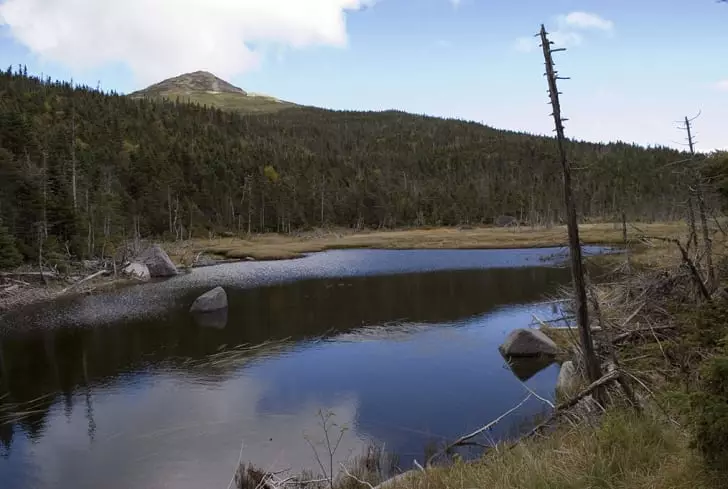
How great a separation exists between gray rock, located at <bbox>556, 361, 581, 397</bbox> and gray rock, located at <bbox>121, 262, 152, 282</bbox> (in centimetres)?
4000

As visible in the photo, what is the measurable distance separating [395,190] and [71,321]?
112 meters

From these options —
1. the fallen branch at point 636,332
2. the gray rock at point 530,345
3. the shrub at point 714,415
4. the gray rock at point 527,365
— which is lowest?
the gray rock at point 527,365

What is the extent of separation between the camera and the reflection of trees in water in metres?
20.8

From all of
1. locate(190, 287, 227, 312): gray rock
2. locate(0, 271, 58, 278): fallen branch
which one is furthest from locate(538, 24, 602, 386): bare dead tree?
locate(0, 271, 58, 278): fallen branch

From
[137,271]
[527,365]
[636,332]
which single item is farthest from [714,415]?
[137,271]

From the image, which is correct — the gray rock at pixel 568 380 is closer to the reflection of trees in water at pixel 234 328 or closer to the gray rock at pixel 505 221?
the reflection of trees in water at pixel 234 328

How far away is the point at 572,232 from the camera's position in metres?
12.4

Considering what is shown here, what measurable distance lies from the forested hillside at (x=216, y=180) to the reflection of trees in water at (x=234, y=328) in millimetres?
18343

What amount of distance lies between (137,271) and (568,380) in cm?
4290

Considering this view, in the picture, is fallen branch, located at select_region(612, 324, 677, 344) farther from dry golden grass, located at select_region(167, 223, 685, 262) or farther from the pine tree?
dry golden grass, located at select_region(167, 223, 685, 262)

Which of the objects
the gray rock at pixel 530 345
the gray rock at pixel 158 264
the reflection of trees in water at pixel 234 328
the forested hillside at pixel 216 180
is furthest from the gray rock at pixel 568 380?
the gray rock at pixel 158 264

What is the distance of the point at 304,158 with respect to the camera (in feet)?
472

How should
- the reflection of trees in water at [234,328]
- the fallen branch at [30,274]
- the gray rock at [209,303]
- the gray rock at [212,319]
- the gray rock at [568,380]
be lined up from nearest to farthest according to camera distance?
the gray rock at [568,380] < the reflection of trees in water at [234,328] < the gray rock at [212,319] < the gray rock at [209,303] < the fallen branch at [30,274]

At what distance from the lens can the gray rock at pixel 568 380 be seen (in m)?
15.3
